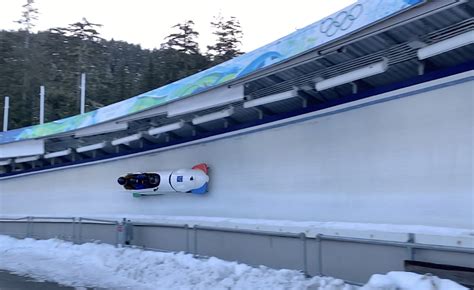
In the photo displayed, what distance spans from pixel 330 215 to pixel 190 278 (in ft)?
7.43

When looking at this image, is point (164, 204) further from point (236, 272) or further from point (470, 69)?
point (470, 69)

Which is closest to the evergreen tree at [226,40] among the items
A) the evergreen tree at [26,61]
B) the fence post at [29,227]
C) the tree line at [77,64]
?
the tree line at [77,64]

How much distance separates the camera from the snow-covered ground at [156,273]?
4852 mm

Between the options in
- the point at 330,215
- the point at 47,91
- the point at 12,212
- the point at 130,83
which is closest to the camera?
the point at 330,215

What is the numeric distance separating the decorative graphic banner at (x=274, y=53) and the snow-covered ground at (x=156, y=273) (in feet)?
8.71

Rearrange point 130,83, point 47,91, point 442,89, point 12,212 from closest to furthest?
point 442,89 → point 12,212 → point 47,91 → point 130,83

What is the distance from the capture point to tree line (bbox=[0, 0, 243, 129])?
37781 mm

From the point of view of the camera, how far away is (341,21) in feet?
18.9

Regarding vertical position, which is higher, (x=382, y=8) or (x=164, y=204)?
Result: (x=382, y=8)

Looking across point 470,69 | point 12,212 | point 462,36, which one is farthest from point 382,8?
point 12,212

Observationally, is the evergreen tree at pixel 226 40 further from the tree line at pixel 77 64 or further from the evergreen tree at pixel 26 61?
the evergreen tree at pixel 26 61

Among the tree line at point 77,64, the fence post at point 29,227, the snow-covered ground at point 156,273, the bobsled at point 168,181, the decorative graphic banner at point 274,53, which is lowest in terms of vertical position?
the snow-covered ground at point 156,273

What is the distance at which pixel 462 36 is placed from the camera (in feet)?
17.2

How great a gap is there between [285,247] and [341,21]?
9.33ft
